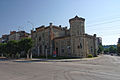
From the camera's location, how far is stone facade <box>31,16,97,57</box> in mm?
36562

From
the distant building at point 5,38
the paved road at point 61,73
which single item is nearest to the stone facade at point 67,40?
the paved road at point 61,73

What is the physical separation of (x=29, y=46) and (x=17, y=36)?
96.6 ft

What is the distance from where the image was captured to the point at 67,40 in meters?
39.4

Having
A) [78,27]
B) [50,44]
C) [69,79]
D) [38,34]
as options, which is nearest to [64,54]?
[50,44]

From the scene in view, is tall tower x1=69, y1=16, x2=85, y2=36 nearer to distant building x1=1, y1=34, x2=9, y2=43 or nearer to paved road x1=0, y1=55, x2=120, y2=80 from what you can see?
paved road x1=0, y1=55, x2=120, y2=80

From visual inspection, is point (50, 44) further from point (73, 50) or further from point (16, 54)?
point (16, 54)

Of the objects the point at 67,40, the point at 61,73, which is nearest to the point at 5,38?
the point at 67,40

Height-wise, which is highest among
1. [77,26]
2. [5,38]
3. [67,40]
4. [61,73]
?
[77,26]

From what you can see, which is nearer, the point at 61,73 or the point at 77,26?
the point at 61,73

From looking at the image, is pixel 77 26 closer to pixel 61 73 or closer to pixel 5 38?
pixel 61 73

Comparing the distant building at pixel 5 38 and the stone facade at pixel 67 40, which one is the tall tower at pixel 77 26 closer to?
the stone facade at pixel 67 40

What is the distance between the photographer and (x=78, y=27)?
37.1m

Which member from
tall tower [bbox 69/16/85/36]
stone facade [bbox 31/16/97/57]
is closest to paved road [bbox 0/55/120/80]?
stone facade [bbox 31/16/97/57]

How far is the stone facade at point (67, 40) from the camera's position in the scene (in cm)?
3656
